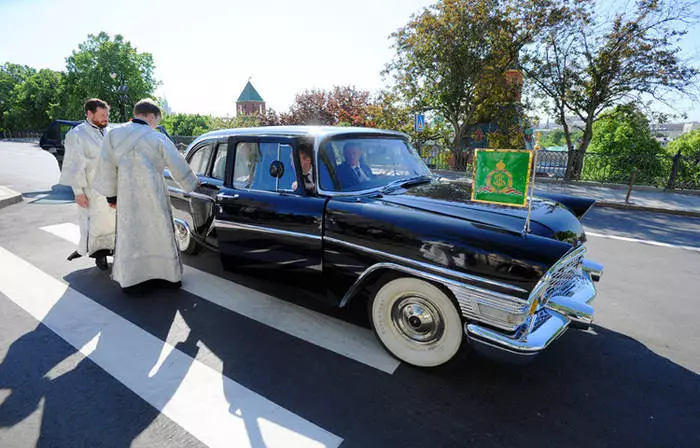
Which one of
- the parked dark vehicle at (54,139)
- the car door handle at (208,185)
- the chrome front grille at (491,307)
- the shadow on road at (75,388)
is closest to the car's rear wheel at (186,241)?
the car door handle at (208,185)

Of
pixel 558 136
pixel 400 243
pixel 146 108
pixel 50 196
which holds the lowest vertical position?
pixel 50 196

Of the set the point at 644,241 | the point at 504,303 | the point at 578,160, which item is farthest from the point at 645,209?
the point at 504,303

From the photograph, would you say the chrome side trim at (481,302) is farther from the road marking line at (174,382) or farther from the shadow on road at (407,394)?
the road marking line at (174,382)

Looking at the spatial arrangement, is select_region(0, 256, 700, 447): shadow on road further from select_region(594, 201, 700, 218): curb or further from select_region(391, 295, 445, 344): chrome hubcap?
select_region(594, 201, 700, 218): curb

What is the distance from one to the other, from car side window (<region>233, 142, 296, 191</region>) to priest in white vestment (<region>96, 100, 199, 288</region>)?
1.78 feet

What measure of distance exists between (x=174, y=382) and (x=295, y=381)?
843mm

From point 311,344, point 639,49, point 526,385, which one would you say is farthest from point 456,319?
point 639,49

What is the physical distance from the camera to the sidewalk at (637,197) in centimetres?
1001

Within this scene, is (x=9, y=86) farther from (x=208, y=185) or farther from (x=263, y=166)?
(x=263, y=166)

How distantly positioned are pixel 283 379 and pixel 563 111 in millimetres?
18405

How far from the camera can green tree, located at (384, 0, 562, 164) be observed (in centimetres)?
1430

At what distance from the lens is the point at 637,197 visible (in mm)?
11797

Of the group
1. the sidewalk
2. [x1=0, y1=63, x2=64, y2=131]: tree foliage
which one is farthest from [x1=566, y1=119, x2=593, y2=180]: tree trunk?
[x1=0, y1=63, x2=64, y2=131]: tree foliage

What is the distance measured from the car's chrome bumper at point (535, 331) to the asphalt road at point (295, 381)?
0.41 m
